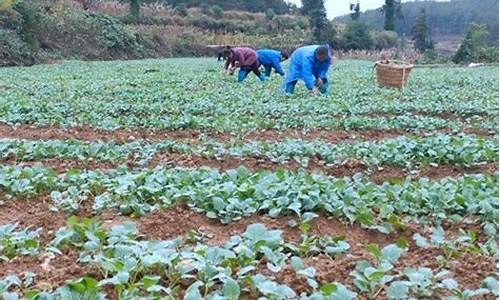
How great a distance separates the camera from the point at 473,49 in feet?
118

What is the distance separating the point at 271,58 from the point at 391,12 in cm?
4238

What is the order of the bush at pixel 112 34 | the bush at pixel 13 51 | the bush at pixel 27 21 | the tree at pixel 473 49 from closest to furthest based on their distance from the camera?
the bush at pixel 13 51 → the bush at pixel 27 21 → the bush at pixel 112 34 → the tree at pixel 473 49

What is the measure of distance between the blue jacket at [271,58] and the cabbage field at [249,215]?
7.81m

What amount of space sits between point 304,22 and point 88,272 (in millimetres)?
50901

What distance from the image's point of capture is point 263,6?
62.0 m

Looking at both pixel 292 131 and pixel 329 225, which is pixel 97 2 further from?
pixel 329 225

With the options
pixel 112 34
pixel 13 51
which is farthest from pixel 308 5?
pixel 13 51

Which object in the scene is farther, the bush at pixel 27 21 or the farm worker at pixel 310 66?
the bush at pixel 27 21

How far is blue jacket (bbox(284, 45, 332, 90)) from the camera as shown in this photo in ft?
38.8

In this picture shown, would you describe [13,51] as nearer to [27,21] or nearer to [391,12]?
[27,21]

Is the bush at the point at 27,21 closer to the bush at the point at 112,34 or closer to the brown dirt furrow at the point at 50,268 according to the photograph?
the bush at the point at 112,34

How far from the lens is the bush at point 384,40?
4756cm

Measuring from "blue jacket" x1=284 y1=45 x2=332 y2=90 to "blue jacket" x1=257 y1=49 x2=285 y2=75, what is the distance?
340cm

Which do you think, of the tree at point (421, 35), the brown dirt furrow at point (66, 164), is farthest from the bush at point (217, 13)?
the brown dirt furrow at point (66, 164)
